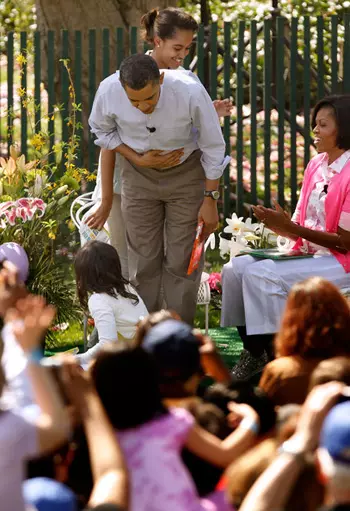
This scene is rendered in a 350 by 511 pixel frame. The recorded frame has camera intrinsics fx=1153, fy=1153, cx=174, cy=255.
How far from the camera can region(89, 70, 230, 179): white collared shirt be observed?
19.4 feet

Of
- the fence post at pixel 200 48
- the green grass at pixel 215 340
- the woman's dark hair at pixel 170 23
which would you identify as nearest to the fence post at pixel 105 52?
the fence post at pixel 200 48

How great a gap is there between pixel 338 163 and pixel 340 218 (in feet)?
1.00

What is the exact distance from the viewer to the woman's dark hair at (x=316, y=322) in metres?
4.02

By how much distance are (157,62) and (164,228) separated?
928mm

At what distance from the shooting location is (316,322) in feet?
13.2

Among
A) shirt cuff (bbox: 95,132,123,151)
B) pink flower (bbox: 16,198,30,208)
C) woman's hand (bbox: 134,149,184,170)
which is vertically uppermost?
shirt cuff (bbox: 95,132,123,151)

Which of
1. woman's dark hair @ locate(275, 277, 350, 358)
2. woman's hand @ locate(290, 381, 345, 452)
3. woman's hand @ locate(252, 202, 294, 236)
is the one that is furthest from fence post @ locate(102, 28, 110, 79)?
woman's hand @ locate(290, 381, 345, 452)

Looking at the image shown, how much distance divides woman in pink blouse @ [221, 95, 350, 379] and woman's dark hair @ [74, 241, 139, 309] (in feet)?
2.20

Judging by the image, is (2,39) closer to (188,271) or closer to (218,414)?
(188,271)

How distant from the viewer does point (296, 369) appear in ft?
13.1

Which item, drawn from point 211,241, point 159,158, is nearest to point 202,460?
point 159,158

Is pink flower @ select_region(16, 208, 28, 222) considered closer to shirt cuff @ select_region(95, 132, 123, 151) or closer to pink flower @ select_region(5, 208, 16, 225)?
pink flower @ select_region(5, 208, 16, 225)

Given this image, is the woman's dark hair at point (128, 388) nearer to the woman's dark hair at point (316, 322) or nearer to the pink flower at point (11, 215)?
the woman's dark hair at point (316, 322)

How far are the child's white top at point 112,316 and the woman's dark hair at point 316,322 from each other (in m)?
1.51
